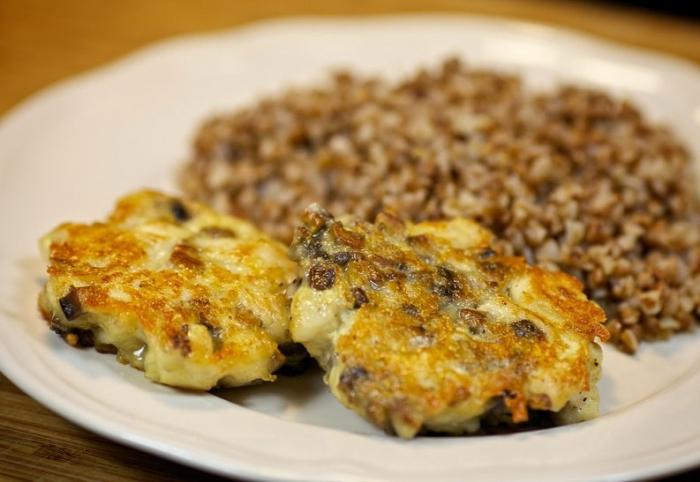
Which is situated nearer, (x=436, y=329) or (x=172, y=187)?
(x=436, y=329)

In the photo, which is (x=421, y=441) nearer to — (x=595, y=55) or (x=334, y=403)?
(x=334, y=403)

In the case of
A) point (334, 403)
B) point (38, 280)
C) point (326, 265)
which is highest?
point (326, 265)

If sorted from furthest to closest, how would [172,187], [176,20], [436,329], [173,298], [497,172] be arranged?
[176,20] < [172,187] < [497,172] < [173,298] < [436,329]

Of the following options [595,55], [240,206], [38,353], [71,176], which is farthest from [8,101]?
[595,55]

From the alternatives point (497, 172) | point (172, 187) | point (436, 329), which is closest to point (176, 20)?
point (172, 187)

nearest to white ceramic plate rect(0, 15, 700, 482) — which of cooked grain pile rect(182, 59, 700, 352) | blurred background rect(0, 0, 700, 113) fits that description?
cooked grain pile rect(182, 59, 700, 352)

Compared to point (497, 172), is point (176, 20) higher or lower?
higher

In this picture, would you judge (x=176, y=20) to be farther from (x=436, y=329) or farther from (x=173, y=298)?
(x=436, y=329)
